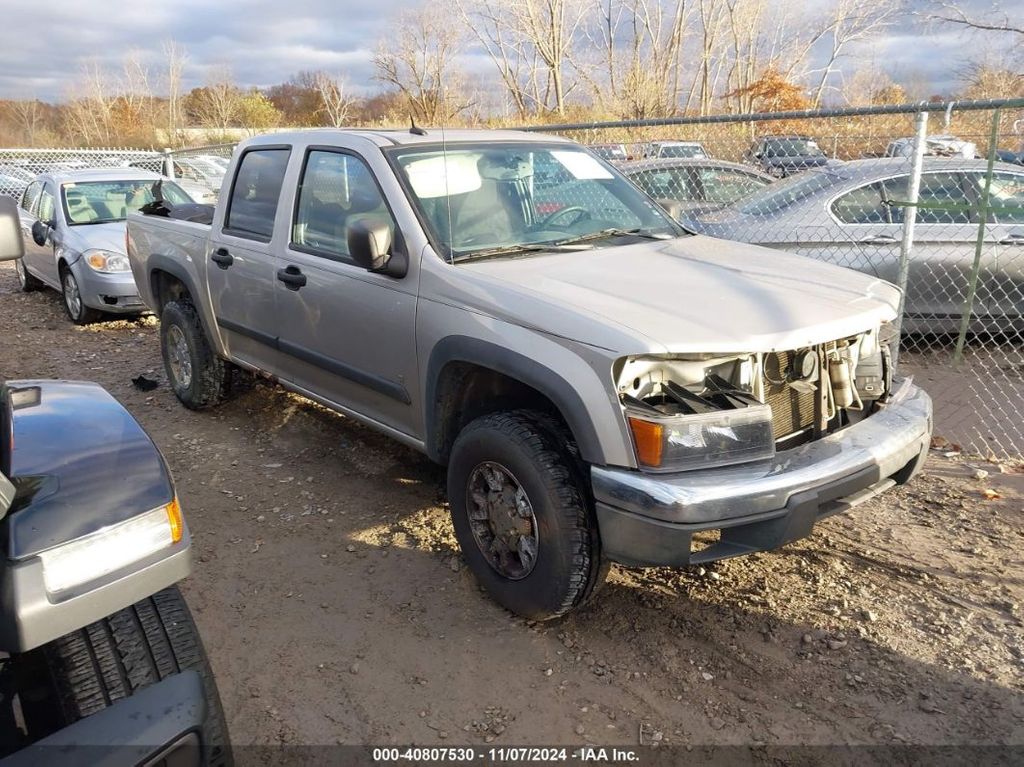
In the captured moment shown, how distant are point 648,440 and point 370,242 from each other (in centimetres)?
152

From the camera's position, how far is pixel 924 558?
370 cm

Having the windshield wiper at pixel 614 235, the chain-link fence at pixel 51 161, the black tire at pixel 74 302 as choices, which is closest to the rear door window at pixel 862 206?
the windshield wiper at pixel 614 235

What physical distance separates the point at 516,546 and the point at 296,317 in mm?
1901

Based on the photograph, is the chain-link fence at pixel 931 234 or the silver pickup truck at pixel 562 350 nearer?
the silver pickup truck at pixel 562 350

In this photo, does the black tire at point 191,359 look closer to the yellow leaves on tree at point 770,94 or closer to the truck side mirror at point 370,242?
the truck side mirror at point 370,242

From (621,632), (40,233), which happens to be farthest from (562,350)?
(40,233)

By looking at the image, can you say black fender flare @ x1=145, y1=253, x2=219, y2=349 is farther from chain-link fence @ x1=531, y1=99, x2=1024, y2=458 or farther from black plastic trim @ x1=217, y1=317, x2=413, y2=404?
chain-link fence @ x1=531, y1=99, x2=1024, y2=458

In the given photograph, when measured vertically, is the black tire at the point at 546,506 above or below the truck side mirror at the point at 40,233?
below

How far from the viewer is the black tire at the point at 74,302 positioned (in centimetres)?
873

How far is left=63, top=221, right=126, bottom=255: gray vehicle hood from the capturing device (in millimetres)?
8531

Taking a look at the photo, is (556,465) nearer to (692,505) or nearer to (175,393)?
(692,505)

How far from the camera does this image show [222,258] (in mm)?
4840

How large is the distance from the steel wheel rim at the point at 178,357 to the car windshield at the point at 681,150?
4976 millimetres

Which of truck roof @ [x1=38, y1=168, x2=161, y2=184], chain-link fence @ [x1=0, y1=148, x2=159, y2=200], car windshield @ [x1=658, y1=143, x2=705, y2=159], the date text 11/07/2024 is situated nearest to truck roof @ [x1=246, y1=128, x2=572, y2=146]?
the date text 11/07/2024
